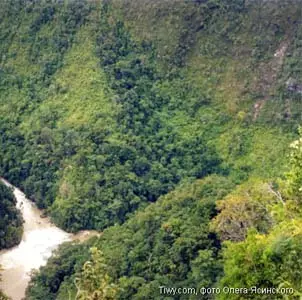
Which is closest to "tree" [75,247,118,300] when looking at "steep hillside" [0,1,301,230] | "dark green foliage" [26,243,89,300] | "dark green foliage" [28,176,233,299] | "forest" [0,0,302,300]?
"dark green foliage" [28,176,233,299]

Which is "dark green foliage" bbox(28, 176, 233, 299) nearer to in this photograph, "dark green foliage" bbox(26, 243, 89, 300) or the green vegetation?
"dark green foliage" bbox(26, 243, 89, 300)

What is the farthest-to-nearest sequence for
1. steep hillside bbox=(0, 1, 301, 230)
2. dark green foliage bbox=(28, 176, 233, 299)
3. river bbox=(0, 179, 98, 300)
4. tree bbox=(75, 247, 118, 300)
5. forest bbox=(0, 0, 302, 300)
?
steep hillside bbox=(0, 1, 301, 230), forest bbox=(0, 0, 302, 300), river bbox=(0, 179, 98, 300), dark green foliage bbox=(28, 176, 233, 299), tree bbox=(75, 247, 118, 300)

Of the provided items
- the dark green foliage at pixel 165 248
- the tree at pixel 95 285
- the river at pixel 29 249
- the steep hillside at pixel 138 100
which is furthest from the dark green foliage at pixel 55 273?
the tree at pixel 95 285

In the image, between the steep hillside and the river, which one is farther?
the steep hillside

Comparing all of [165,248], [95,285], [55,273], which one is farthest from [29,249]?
[95,285]

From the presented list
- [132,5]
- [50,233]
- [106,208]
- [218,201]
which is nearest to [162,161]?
[106,208]

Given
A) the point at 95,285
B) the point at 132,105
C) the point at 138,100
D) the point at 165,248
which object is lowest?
the point at 95,285

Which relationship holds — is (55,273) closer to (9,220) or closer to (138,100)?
(9,220)
